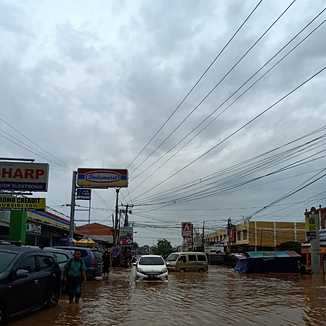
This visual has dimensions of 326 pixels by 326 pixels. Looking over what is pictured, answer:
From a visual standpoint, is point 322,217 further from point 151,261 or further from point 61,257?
point 61,257

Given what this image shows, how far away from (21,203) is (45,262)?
16798 mm

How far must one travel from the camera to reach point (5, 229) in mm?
34406

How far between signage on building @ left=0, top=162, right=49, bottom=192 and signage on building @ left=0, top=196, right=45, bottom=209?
58 centimetres

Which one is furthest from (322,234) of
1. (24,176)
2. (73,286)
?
(73,286)

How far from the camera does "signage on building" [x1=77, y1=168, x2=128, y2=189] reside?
4736 centimetres

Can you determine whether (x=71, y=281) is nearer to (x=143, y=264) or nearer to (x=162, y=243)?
(x=143, y=264)

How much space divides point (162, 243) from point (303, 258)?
408 ft

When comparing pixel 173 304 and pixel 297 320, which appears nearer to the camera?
pixel 297 320

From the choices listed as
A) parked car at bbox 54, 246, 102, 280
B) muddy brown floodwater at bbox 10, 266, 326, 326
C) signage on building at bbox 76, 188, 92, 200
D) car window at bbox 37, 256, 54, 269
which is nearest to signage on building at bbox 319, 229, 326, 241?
signage on building at bbox 76, 188, 92, 200

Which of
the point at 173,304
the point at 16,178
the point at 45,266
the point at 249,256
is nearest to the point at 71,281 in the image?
the point at 45,266

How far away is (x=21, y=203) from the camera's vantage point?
29.8m

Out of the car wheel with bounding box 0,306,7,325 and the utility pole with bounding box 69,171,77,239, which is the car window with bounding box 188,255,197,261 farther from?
the car wheel with bounding box 0,306,7,325

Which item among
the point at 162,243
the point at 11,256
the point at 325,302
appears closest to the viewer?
the point at 11,256

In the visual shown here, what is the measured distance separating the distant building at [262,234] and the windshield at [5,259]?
68.1 m
